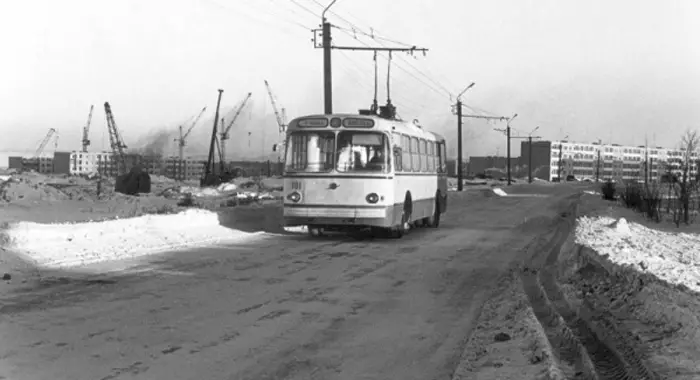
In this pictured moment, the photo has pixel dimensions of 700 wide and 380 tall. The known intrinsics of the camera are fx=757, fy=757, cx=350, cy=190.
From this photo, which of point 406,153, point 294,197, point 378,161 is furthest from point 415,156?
point 294,197

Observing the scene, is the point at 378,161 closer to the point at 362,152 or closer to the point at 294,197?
the point at 362,152

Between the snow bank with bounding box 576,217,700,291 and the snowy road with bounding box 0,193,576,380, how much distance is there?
7.43 feet

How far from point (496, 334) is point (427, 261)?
726 cm

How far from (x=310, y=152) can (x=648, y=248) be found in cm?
847

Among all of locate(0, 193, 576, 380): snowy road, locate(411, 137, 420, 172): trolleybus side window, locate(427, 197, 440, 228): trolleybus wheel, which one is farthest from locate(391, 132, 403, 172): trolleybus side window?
locate(427, 197, 440, 228): trolleybus wheel

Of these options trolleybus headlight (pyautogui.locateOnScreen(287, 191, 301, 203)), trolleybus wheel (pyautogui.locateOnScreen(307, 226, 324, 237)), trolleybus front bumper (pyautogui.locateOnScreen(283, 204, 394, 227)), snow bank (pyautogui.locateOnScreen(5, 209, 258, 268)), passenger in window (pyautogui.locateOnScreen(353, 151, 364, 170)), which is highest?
passenger in window (pyautogui.locateOnScreen(353, 151, 364, 170))

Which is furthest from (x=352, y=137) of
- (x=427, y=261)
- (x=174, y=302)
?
(x=174, y=302)

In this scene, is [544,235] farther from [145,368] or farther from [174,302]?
[145,368]

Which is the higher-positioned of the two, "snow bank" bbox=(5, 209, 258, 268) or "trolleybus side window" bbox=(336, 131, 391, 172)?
"trolleybus side window" bbox=(336, 131, 391, 172)

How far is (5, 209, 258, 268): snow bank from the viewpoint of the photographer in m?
14.0

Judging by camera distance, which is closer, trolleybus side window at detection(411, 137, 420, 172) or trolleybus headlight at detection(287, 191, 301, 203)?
trolleybus headlight at detection(287, 191, 301, 203)

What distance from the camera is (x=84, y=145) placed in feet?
511

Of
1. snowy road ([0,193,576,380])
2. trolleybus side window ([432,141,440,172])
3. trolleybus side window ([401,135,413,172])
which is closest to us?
snowy road ([0,193,576,380])

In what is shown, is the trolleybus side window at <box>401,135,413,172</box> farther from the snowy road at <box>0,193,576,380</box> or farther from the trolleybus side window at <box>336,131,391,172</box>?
the snowy road at <box>0,193,576,380</box>
